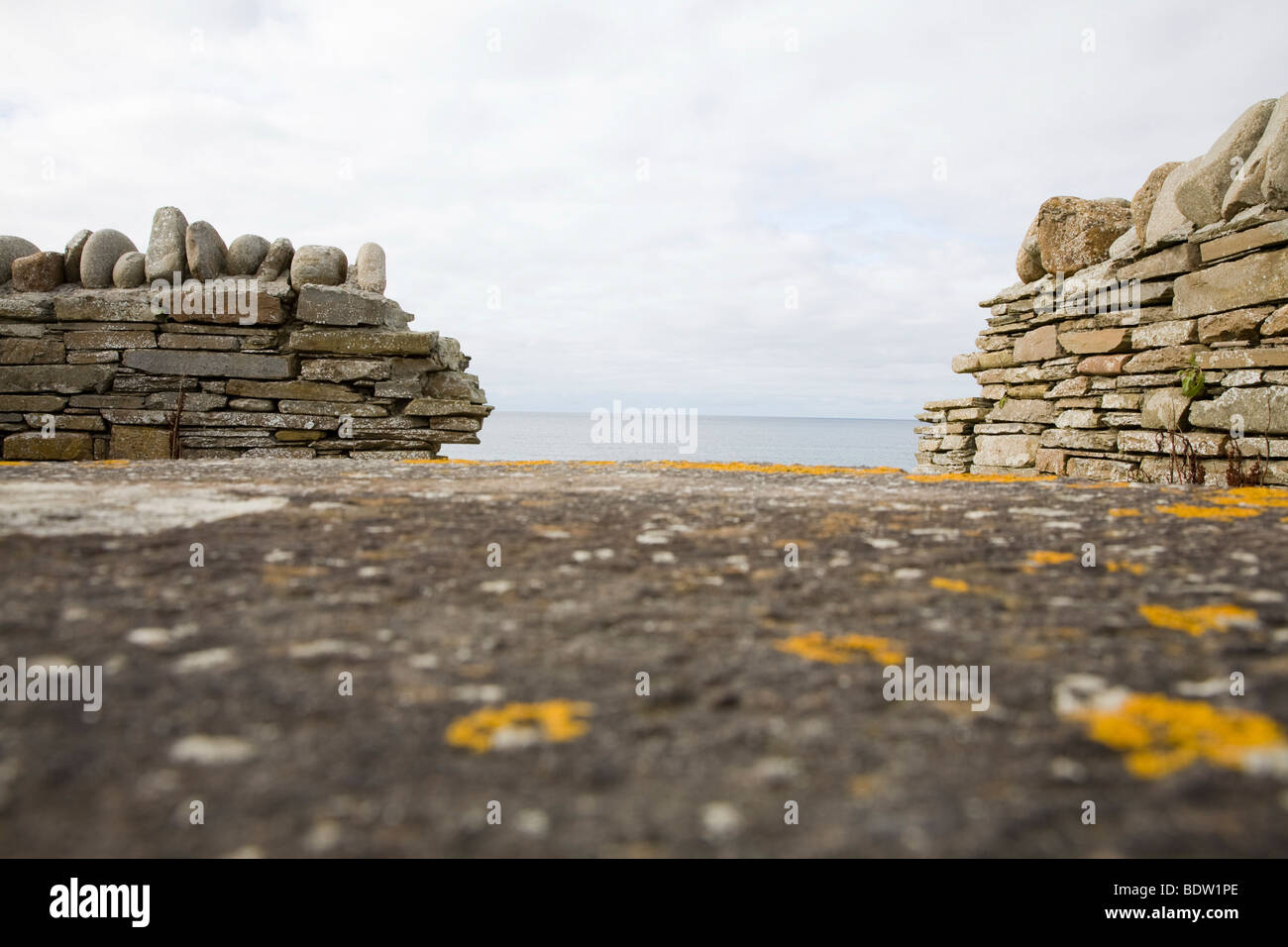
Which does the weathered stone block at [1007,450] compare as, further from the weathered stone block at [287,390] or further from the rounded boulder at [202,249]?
the rounded boulder at [202,249]

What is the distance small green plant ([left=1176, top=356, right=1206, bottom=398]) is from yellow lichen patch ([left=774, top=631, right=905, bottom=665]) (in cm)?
654

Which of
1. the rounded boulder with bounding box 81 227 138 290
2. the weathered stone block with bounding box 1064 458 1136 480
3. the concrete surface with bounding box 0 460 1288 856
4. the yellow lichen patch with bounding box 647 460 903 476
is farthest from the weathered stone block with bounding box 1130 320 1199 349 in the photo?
the rounded boulder with bounding box 81 227 138 290

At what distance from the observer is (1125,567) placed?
1.58m

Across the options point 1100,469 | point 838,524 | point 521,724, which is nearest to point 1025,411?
point 1100,469

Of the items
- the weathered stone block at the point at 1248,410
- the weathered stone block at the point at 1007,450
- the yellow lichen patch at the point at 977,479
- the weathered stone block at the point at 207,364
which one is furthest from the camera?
the weathered stone block at the point at 1007,450

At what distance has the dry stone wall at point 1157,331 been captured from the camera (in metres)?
5.52

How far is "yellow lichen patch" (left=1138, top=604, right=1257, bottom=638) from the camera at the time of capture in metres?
1.20

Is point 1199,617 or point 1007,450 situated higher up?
point 1007,450

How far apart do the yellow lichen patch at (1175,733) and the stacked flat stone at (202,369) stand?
7380 millimetres

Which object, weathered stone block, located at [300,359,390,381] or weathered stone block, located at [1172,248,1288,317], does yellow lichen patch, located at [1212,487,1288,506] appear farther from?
weathered stone block, located at [300,359,390,381]

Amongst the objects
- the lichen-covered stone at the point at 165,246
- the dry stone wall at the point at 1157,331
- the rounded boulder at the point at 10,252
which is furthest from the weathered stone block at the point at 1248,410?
the rounded boulder at the point at 10,252

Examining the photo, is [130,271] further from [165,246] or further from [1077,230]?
[1077,230]

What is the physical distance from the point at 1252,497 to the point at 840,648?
2.41 m

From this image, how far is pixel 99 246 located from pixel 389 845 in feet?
32.1
